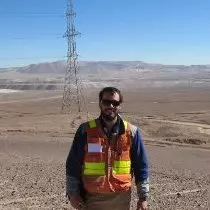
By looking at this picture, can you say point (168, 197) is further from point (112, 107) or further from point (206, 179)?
point (112, 107)

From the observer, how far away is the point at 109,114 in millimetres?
4684

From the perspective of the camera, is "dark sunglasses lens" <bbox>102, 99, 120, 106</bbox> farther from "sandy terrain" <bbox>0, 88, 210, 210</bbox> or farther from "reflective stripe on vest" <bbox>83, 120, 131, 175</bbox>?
"sandy terrain" <bbox>0, 88, 210, 210</bbox>

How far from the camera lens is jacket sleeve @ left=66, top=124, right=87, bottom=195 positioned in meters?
4.69

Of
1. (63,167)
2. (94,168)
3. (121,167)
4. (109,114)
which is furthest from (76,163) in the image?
(63,167)

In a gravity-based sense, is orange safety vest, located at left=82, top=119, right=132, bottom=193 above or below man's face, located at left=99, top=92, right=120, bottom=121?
below

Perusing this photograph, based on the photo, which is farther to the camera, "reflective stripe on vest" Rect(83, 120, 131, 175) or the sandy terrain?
the sandy terrain

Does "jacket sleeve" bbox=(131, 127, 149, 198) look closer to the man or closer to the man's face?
the man

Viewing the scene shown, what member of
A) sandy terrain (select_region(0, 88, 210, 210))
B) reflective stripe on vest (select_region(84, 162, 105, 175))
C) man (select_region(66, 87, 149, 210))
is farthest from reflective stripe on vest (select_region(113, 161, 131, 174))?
sandy terrain (select_region(0, 88, 210, 210))

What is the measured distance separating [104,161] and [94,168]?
0.33 feet

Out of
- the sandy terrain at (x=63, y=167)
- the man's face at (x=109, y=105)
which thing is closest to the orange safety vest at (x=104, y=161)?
the man's face at (x=109, y=105)

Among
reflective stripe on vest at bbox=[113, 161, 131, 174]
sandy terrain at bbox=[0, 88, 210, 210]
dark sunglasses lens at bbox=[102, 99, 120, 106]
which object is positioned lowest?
sandy terrain at bbox=[0, 88, 210, 210]

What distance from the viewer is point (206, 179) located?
13172 millimetres

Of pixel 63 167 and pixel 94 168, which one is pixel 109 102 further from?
pixel 63 167

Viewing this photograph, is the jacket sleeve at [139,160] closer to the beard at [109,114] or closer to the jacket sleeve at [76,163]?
the beard at [109,114]
